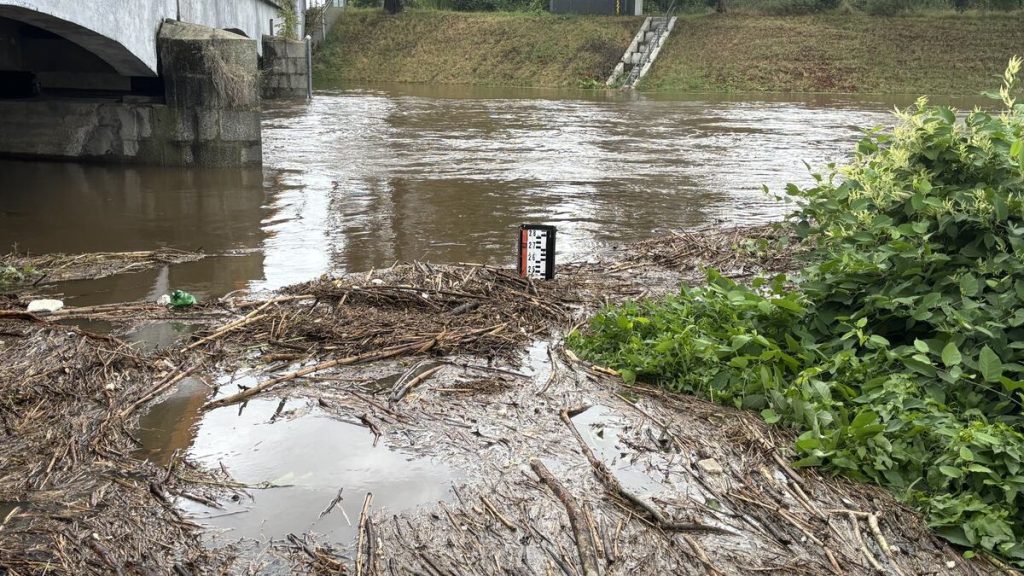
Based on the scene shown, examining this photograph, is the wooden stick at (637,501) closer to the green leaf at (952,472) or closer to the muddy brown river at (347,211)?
the muddy brown river at (347,211)

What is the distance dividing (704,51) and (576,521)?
127 feet

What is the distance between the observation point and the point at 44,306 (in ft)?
20.2

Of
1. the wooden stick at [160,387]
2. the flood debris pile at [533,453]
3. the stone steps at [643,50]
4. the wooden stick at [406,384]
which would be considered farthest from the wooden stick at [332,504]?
the stone steps at [643,50]

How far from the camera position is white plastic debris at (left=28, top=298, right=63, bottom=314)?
607 centimetres

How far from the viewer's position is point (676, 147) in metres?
17.2

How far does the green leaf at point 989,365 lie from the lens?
12.9 ft

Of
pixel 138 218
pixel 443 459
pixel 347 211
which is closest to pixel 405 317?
pixel 443 459

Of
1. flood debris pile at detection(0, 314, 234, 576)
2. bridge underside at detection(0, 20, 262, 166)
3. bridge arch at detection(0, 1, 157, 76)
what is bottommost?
flood debris pile at detection(0, 314, 234, 576)

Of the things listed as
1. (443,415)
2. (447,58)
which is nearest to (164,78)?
(443,415)

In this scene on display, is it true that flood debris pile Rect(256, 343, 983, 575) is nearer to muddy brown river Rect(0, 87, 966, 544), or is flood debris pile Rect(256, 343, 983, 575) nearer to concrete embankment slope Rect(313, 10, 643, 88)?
muddy brown river Rect(0, 87, 966, 544)

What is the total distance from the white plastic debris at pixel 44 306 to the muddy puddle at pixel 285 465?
1.90 m

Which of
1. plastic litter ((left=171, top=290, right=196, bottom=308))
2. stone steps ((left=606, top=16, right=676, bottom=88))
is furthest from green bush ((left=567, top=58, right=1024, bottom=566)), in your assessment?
stone steps ((left=606, top=16, right=676, bottom=88))

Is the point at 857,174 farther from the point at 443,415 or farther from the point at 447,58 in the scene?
the point at 447,58

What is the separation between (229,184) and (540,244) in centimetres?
678
